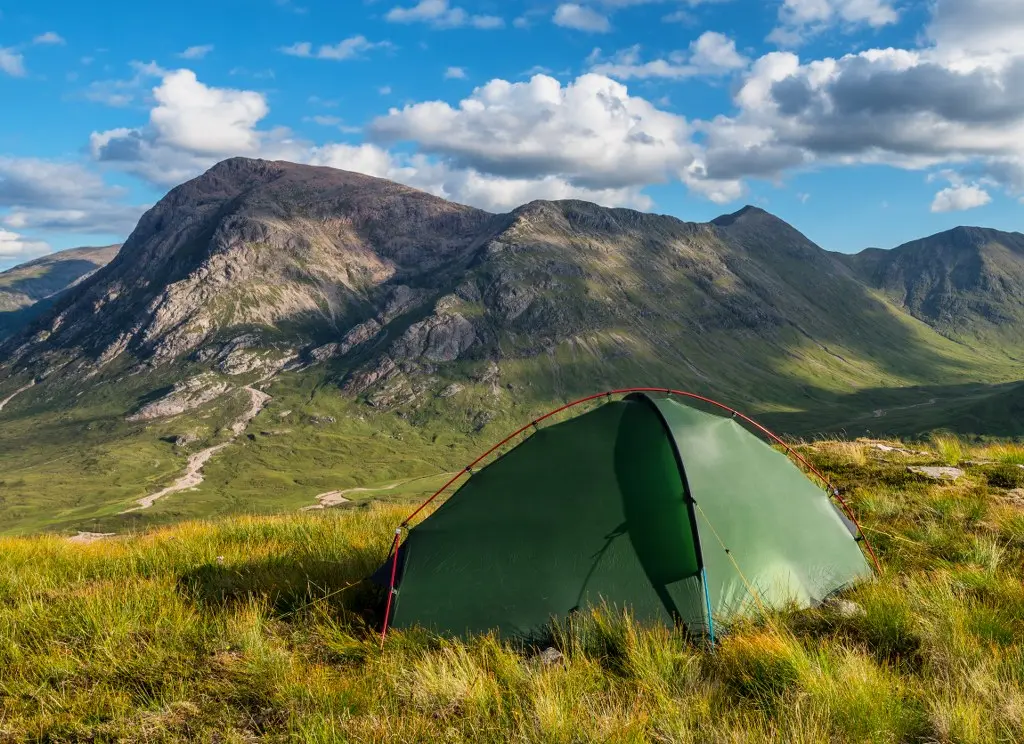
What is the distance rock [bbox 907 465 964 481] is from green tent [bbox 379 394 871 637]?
16.9 ft

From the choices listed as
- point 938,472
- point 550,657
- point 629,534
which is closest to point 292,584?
point 550,657

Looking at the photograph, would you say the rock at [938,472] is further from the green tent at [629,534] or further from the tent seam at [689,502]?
the tent seam at [689,502]

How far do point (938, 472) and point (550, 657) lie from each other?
439 inches

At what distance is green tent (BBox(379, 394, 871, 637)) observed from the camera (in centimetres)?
723

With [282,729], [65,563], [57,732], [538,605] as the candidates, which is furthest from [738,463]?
[65,563]

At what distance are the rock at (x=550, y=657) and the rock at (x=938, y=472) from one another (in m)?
10.3

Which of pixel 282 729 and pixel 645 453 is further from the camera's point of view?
pixel 645 453

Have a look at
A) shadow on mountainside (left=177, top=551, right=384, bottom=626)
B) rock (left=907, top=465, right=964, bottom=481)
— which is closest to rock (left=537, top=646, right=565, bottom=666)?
shadow on mountainside (left=177, top=551, right=384, bottom=626)

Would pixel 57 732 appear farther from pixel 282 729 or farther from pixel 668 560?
pixel 668 560

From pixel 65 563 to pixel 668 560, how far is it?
9.22m

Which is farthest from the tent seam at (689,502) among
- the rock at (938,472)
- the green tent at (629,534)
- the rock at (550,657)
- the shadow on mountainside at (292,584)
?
the rock at (938,472)

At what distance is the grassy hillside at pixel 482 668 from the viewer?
4.57 m

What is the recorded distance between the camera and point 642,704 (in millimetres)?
4898

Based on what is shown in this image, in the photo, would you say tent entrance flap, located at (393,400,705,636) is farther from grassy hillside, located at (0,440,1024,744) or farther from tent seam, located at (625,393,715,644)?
grassy hillside, located at (0,440,1024,744)
